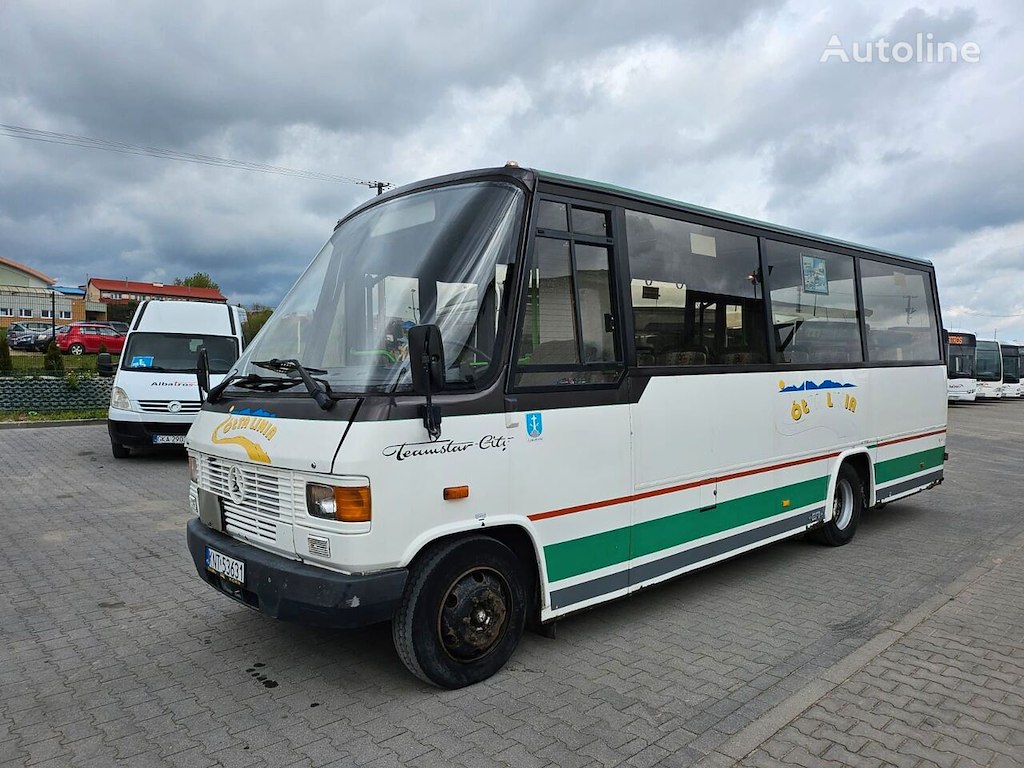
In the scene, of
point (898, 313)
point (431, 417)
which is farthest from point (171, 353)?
point (898, 313)

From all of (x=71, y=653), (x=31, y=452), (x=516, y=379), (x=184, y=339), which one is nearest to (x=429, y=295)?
(x=516, y=379)

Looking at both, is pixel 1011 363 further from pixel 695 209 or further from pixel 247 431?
pixel 247 431

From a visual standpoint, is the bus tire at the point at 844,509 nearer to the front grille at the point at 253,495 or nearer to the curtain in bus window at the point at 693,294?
the curtain in bus window at the point at 693,294

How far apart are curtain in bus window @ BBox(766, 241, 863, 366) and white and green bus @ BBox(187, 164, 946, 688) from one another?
469mm

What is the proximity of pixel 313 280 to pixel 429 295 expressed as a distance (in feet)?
4.32

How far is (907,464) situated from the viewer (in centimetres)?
837

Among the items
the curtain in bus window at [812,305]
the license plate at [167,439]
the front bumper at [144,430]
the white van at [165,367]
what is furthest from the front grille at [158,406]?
the curtain in bus window at [812,305]

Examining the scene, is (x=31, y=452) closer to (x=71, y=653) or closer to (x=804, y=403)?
(x=71, y=653)

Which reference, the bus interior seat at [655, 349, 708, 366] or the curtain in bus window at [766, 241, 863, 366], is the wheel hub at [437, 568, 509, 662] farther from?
the curtain in bus window at [766, 241, 863, 366]

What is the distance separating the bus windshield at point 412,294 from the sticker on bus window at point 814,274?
3934 millimetres

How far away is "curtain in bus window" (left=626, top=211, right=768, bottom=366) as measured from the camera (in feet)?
16.5

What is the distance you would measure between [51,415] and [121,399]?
7.36 meters

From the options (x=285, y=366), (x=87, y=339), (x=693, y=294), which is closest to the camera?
(x=285, y=366)

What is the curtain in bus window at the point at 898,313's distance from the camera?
7.89 m
